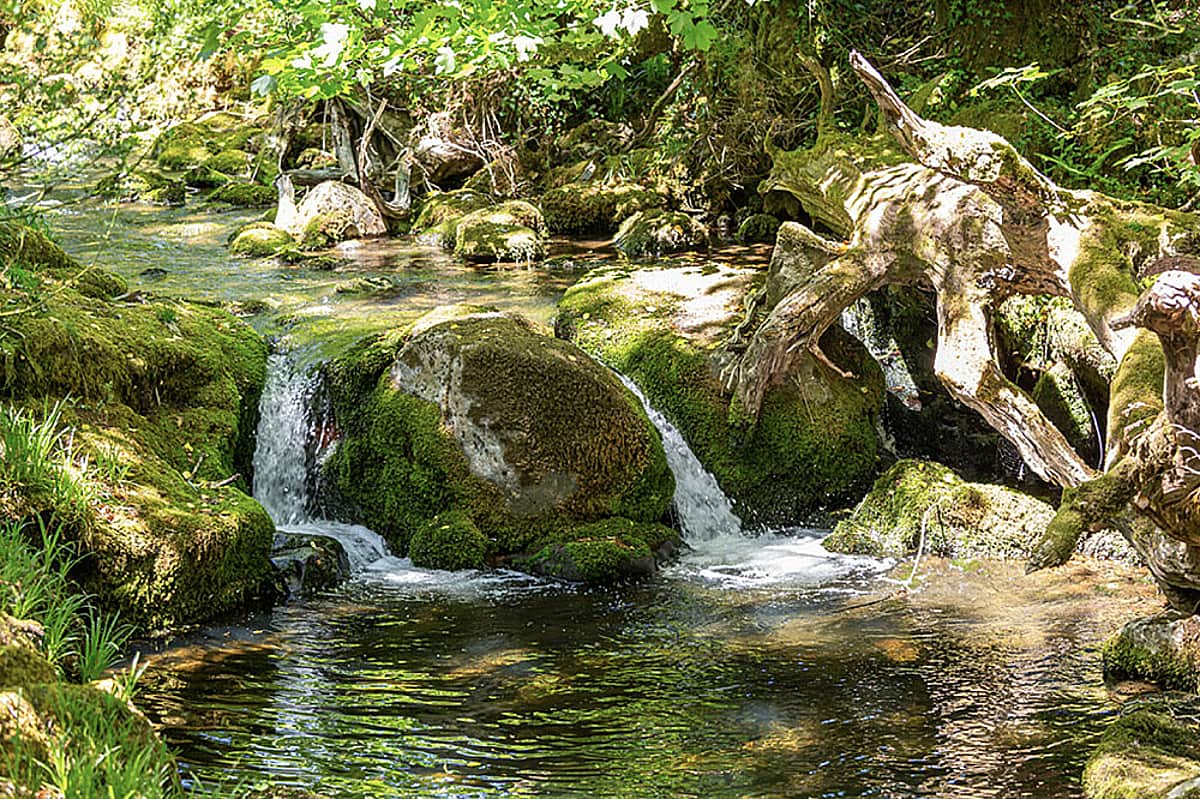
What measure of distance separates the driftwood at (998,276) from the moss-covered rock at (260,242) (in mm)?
7182

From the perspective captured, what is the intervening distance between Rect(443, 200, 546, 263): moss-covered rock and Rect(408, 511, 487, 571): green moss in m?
6.83

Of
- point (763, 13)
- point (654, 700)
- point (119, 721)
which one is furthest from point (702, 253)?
point (119, 721)

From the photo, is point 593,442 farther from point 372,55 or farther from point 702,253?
point 702,253

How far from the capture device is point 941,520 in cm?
→ 855

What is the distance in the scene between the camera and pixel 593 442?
8.75 meters

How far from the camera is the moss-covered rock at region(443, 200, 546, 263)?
14.7 meters

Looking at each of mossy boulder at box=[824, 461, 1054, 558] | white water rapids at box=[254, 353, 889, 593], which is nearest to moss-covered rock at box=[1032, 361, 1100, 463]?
mossy boulder at box=[824, 461, 1054, 558]

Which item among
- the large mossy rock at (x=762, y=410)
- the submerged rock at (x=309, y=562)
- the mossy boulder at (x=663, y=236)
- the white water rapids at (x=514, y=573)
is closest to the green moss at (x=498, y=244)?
the mossy boulder at (x=663, y=236)

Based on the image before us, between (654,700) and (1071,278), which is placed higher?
(1071,278)

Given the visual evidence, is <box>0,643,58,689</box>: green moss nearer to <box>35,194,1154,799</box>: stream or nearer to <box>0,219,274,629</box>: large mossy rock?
<box>35,194,1154,799</box>: stream

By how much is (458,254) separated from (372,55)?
7977 millimetres

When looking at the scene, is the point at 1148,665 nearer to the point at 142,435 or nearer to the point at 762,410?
the point at 762,410

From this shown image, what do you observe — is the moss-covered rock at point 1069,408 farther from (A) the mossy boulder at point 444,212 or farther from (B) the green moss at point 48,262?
(A) the mossy boulder at point 444,212

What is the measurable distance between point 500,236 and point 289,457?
643 cm
